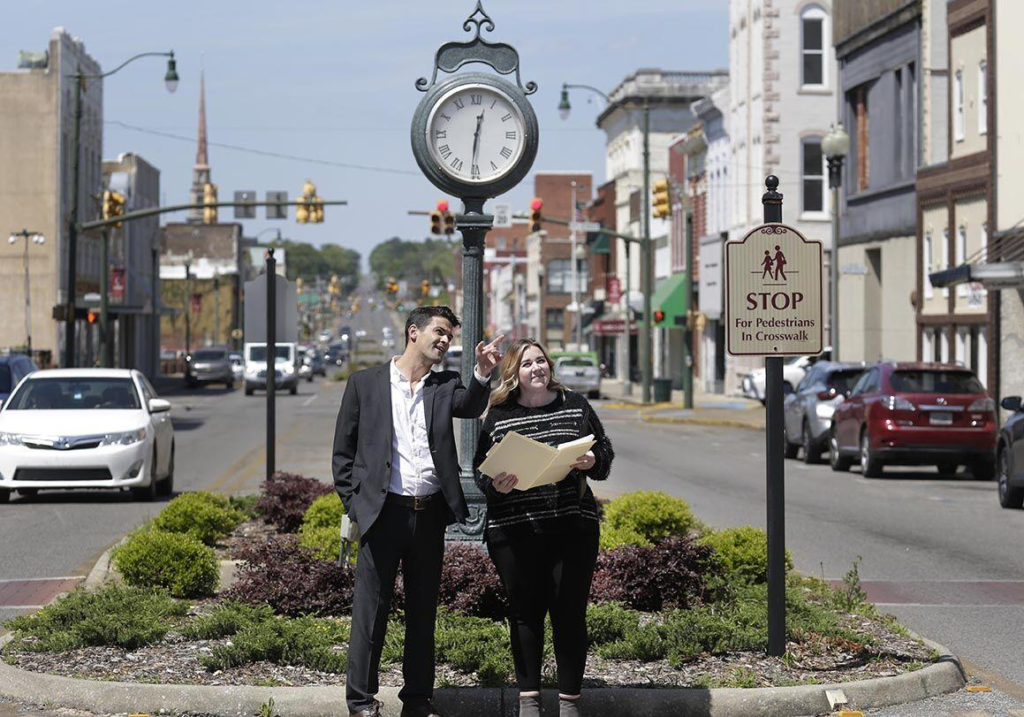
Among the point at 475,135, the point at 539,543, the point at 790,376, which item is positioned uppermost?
the point at 475,135

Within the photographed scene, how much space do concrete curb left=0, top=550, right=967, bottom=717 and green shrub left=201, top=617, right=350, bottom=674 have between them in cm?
50

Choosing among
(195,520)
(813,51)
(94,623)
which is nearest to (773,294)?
(94,623)

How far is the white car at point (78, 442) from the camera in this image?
66.7 feet

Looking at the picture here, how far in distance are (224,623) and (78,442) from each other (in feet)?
35.7

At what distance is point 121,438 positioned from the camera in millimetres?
20562

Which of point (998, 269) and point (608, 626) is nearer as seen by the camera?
point (608, 626)

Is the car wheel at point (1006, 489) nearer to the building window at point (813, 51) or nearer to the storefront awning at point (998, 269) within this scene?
the storefront awning at point (998, 269)

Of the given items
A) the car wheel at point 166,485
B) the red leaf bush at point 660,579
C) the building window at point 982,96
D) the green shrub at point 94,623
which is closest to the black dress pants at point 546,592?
the green shrub at point 94,623

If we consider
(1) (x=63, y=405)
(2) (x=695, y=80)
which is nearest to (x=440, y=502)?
(1) (x=63, y=405)

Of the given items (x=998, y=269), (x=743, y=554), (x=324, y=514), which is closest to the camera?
(x=743, y=554)

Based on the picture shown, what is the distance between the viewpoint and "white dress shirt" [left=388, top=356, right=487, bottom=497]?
800cm

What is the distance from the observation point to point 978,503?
22062 mm

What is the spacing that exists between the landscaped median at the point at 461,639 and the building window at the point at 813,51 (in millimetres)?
48490

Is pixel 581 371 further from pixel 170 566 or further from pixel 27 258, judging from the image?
pixel 170 566
